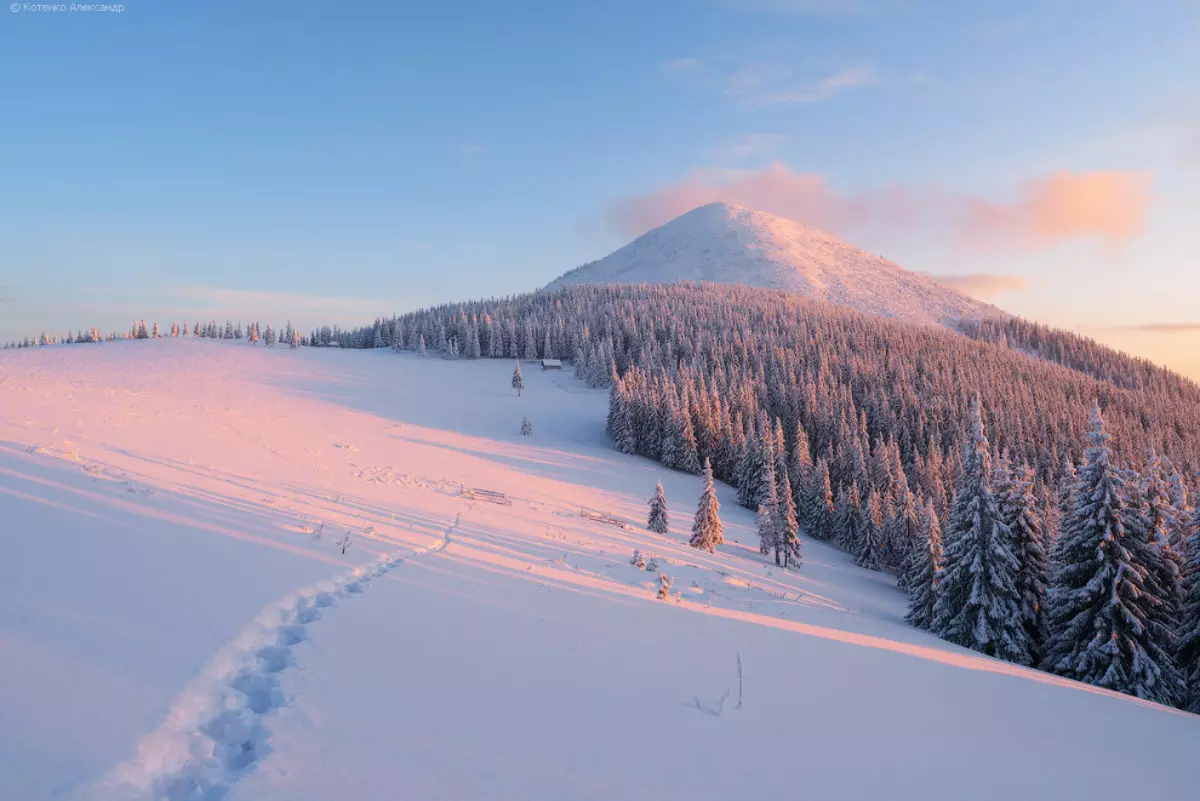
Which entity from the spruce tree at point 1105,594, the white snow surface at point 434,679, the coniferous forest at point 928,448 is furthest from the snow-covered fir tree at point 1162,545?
the white snow surface at point 434,679

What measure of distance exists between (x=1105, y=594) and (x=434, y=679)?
88.3ft

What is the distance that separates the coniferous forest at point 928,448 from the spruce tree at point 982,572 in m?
0.09

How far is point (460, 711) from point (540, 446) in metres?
66.6

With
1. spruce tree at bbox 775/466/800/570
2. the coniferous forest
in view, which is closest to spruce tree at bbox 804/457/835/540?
the coniferous forest

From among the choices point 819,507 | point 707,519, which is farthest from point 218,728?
point 819,507

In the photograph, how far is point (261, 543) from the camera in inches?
418

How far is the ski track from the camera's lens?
4.02 meters

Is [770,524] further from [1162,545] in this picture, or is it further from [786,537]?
[1162,545]

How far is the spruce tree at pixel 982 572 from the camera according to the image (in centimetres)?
2452

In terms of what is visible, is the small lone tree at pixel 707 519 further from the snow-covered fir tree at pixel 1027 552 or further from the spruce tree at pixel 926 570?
the snow-covered fir tree at pixel 1027 552

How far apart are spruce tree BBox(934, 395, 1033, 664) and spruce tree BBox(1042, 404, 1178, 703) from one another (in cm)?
184

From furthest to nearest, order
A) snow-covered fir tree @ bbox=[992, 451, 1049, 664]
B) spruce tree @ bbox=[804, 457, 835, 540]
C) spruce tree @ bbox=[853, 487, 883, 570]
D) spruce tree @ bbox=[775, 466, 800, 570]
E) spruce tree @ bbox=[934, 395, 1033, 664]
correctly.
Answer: spruce tree @ bbox=[804, 457, 835, 540], spruce tree @ bbox=[853, 487, 883, 570], spruce tree @ bbox=[775, 466, 800, 570], snow-covered fir tree @ bbox=[992, 451, 1049, 664], spruce tree @ bbox=[934, 395, 1033, 664]

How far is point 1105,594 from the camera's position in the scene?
21719 millimetres

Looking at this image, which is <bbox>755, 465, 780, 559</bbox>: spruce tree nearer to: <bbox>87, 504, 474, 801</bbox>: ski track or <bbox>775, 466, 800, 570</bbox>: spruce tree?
<bbox>775, 466, 800, 570</bbox>: spruce tree
